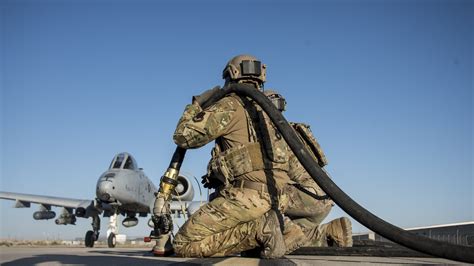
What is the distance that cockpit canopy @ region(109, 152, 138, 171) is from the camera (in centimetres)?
2152

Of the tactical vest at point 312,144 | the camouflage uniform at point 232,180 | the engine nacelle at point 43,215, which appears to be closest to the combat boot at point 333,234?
the tactical vest at point 312,144

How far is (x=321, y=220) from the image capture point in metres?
7.03

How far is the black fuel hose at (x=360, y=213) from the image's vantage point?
2545 millimetres

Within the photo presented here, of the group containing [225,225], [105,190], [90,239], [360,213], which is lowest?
[90,239]

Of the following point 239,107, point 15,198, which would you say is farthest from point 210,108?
point 15,198

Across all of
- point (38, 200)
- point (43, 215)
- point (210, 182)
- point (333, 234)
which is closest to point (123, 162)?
point (43, 215)

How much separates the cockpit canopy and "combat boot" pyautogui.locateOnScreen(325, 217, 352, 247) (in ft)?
56.5

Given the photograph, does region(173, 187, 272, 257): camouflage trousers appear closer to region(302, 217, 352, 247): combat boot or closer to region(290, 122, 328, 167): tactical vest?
region(302, 217, 352, 247): combat boot

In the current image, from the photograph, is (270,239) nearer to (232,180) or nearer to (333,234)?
(232,180)

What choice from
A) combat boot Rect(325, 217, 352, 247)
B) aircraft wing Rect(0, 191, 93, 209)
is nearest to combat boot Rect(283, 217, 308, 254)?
combat boot Rect(325, 217, 352, 247)

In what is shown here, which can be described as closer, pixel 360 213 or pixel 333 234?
pixel 360 213

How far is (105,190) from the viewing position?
755 inches

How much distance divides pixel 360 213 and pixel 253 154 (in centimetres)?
125

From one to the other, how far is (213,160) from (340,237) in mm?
1935
